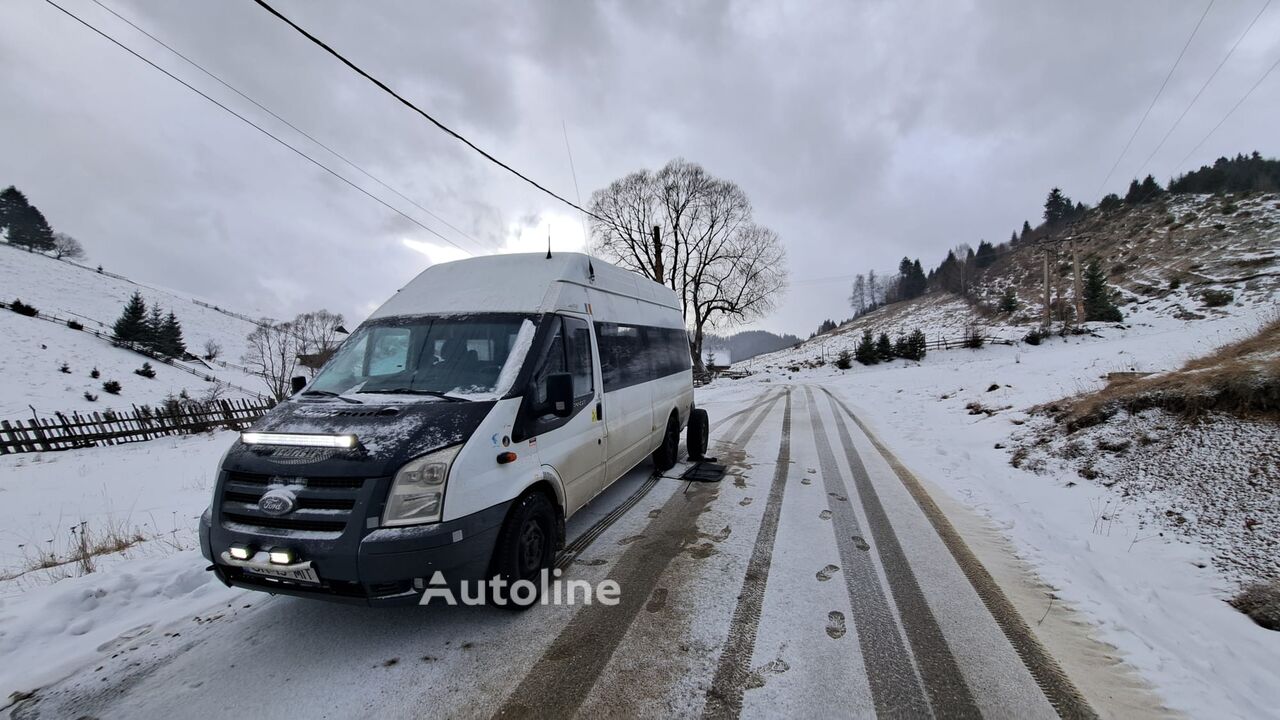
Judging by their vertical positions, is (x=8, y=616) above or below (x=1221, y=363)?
below

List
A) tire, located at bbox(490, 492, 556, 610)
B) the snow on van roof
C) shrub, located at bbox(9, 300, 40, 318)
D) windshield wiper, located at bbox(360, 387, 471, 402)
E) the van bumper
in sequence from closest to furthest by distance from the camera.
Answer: the van bumper
tire, located at bbox(490, 492, 556, 610)
windshield wiper, located at bbox(360, 387, 471, 402)
the snow on van roof
shrub, located at bbox(9, 300, 40, 318)

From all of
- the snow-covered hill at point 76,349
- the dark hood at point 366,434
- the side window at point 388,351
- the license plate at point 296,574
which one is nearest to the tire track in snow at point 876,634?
the dark hood at point 366,434

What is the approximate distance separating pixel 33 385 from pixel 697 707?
134ft

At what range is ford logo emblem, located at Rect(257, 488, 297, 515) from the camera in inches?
101

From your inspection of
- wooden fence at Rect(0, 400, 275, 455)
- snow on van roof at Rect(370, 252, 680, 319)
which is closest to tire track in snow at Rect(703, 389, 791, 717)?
snow on van roof at Rect(370, 252, 680, 319)

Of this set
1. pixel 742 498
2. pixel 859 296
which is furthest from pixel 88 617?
pixel 859 296

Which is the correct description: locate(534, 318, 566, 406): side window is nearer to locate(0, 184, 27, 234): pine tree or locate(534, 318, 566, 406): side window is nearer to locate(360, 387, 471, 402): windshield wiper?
locate(360, 387, 471, 402): windshield wiper

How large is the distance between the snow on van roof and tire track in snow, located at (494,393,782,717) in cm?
230

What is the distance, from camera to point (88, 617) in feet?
9.76

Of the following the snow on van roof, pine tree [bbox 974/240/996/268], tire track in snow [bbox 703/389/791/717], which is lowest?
tire track in snow [bbox 703/389/791/717]

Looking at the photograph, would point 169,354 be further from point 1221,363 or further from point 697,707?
point 1221,363

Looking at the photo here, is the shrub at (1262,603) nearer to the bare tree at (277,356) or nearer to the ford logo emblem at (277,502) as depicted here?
the ford logo emblem at (277,502)

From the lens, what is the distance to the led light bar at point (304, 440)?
2623 mm

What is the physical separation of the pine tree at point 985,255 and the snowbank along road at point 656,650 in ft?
341
